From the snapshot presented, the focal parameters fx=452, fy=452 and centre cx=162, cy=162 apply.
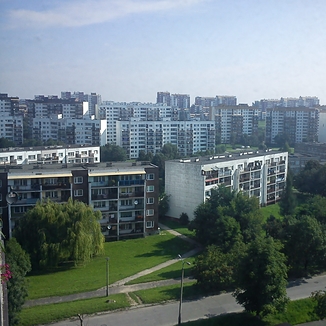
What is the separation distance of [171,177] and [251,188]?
3154 millimetres

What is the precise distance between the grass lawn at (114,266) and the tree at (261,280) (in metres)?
2.71

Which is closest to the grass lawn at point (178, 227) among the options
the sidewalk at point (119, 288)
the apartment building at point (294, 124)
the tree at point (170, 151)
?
the sidewalk at point (119, 288)

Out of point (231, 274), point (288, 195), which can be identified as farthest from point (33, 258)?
point (288, 195)

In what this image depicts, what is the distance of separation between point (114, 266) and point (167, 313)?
2.66 m

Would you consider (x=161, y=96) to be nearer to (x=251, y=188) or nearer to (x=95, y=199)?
(x=251, y=188)

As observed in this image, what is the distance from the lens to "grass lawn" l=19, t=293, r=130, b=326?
6.45 meters

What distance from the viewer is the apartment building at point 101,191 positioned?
34.1ft

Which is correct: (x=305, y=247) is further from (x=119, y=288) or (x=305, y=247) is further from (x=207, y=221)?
(x=119, y=288)

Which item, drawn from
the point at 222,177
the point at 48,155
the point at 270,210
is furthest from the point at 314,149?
the point at 48,155

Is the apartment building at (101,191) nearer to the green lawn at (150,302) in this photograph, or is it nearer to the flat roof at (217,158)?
the flat roof at (217,158)

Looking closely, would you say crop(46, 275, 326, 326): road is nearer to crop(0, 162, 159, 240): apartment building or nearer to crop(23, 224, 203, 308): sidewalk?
crop(23, 224, 203, 308): sidewalk

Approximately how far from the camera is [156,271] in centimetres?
902

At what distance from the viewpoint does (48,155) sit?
17562mm

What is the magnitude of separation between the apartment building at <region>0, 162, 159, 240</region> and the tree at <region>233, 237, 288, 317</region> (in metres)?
5.08
